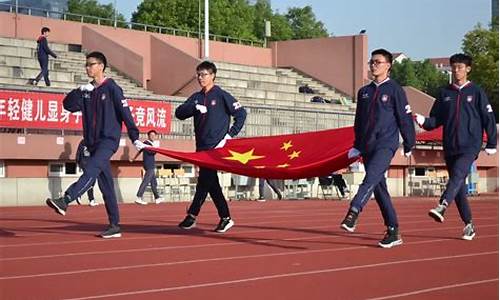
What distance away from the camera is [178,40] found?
143ft

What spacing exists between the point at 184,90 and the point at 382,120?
27.1 m

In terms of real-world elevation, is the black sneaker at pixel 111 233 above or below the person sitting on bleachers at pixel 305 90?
below

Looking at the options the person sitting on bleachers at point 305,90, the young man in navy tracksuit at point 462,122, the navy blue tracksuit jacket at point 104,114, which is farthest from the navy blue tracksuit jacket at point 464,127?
the person sitting on bleachers at point 305,90

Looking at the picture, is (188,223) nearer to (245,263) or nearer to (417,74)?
(245,263)

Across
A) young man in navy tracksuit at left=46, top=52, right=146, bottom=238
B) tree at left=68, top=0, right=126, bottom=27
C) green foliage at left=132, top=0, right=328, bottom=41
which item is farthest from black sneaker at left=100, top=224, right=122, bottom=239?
tree at left=68, top=0, right=126, bottom=27

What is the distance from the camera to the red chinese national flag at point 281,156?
1158 centimetres

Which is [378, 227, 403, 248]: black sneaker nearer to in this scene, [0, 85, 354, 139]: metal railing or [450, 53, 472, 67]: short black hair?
[450, 53, 472, 67]: short black hair

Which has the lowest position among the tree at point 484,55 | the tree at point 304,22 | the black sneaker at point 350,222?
the black sneaker at point 350,222

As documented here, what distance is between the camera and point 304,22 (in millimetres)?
118938

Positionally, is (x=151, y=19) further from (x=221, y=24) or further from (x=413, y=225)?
(x=413, y=225)

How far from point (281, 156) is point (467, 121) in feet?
13.0

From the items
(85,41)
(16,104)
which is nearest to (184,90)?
(85,41)

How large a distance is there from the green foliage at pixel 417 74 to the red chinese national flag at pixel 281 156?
10980 cm

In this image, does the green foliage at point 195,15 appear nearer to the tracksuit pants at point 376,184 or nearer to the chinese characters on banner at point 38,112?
the chinese characters on banner at point 38,112
